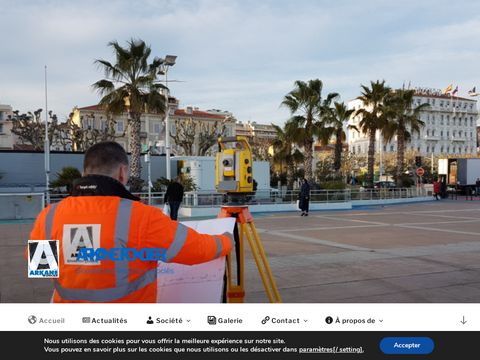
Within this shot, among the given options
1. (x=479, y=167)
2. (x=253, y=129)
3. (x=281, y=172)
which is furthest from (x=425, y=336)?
(x=253, y=129)

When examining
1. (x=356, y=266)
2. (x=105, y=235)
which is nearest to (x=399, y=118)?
(x=356, y=266)

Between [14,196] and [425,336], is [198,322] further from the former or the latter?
[14,196]

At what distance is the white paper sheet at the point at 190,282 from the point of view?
299 centimetres

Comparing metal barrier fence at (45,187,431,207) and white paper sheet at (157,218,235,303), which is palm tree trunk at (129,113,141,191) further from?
white paper sheet at (157,218,235,303)

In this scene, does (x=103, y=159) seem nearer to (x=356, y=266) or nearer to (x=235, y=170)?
(x=235, y=170)

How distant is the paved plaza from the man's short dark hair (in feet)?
12.4

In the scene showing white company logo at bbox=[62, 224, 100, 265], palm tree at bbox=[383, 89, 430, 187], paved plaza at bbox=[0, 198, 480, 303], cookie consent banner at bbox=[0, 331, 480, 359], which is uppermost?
palm tree at bbox=[383, 89, 430, 187]

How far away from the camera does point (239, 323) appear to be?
86.8 inches

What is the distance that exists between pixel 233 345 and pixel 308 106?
90.6ft

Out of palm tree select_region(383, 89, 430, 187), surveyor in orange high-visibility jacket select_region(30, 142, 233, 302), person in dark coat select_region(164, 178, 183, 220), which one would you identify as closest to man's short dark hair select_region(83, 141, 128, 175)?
surveyor in orange high-visibility jacket select_region(30, 142, 233, 302)

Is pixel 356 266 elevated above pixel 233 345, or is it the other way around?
pixel 233 345

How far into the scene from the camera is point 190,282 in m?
3.05

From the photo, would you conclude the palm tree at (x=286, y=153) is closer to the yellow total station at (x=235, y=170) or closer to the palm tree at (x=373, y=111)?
the palm tree at (x=373, y=111)

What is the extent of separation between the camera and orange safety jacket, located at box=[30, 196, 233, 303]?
7.16 feet
